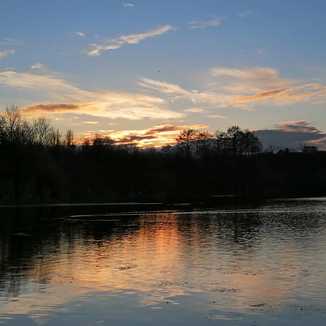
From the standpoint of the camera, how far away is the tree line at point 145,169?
315 feet

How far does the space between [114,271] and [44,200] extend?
73613 millimetres

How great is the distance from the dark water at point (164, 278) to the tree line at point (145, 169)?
2230 inches

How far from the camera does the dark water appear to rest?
1587 centimetres

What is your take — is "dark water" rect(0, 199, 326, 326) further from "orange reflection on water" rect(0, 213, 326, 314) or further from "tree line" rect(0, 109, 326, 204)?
"tree line" rect(0, 109, 326, 204)

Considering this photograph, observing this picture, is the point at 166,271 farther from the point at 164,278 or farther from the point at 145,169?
the point at 145,169

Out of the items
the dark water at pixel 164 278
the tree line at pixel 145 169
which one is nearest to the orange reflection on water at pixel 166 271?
the dark water at pixel 164 278

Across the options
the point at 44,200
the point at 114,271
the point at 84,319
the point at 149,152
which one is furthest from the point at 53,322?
the point at 149,152

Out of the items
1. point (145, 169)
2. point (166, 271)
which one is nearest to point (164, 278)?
point (166, 271)

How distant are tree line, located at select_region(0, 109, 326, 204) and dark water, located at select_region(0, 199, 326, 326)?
186ft

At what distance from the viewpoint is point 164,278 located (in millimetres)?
22047

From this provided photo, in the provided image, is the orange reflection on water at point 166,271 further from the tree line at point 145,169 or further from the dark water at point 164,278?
the tree line at point 145,169

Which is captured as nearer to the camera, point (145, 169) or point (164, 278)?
point (164, 278)

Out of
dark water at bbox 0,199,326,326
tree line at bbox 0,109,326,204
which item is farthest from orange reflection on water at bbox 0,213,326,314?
tree line at bbox 0,109,326,204

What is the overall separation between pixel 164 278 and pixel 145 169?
114 metres
